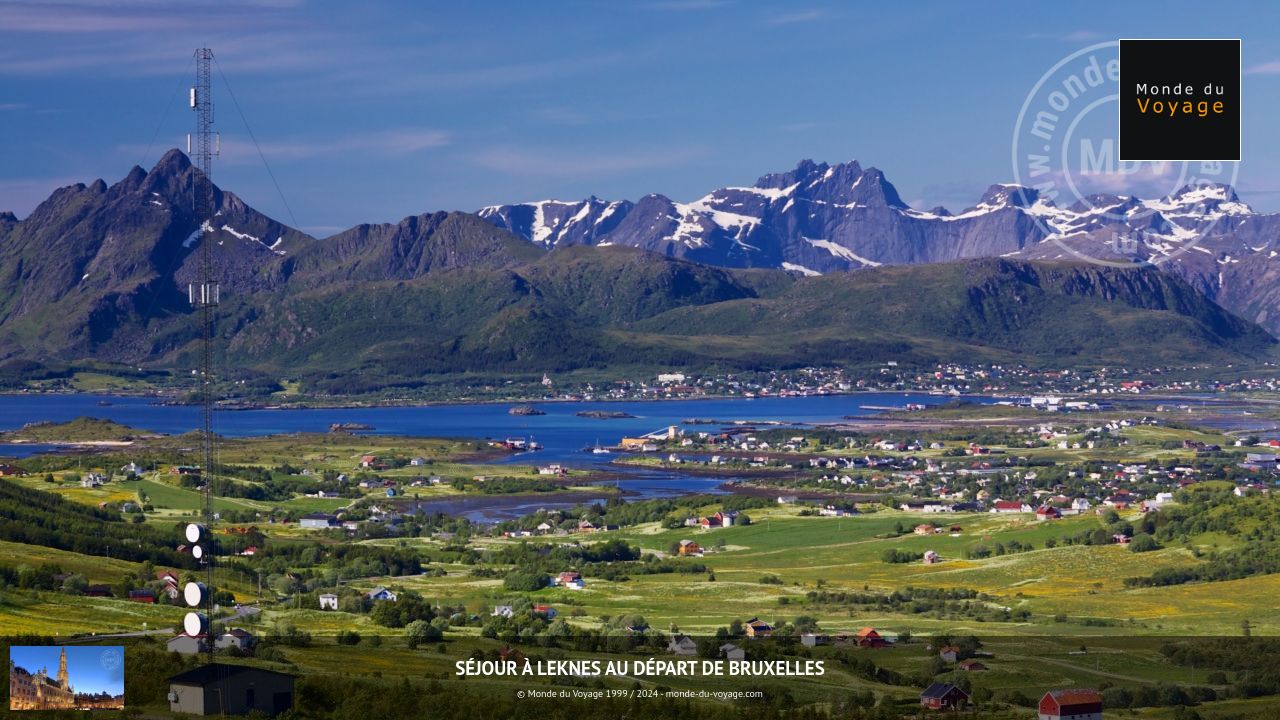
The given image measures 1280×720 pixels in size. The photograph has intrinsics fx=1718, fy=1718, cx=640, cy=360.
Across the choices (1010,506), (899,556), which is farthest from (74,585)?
(1010,506)

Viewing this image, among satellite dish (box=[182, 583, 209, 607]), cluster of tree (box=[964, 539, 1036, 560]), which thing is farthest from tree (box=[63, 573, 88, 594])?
cluster of tree (box=[964, 539, 1036, 560])

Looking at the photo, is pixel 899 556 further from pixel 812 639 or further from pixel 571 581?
pixel 812 639

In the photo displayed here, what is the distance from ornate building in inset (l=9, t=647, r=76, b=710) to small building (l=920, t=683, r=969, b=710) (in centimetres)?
2191

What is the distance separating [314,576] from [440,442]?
86.3 meters

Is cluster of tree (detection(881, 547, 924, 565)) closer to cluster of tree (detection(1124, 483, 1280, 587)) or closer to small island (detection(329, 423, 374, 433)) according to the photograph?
cluster of tree (detection(1124, 483, 1280, 587))

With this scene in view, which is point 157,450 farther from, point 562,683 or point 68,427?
point 562,683

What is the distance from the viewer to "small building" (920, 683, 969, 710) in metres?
45.9

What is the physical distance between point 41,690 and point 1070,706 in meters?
24.9

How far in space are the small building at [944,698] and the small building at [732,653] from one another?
6280 millimetres

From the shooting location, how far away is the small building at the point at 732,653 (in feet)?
168

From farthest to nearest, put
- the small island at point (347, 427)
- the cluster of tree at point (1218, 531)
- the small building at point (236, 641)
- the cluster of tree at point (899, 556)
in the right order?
the small island at point (347, 427), the cluster of tree at point (899, 556), the cluster of tree at point (1218, 531), the small building at point (236, 641)

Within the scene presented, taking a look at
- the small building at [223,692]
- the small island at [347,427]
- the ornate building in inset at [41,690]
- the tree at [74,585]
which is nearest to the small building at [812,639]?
the small building at [223,692]

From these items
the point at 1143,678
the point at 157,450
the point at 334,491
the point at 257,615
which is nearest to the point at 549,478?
the point at 334,491

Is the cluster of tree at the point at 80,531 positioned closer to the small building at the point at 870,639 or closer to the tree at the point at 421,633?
the tree at the point at 421,633
